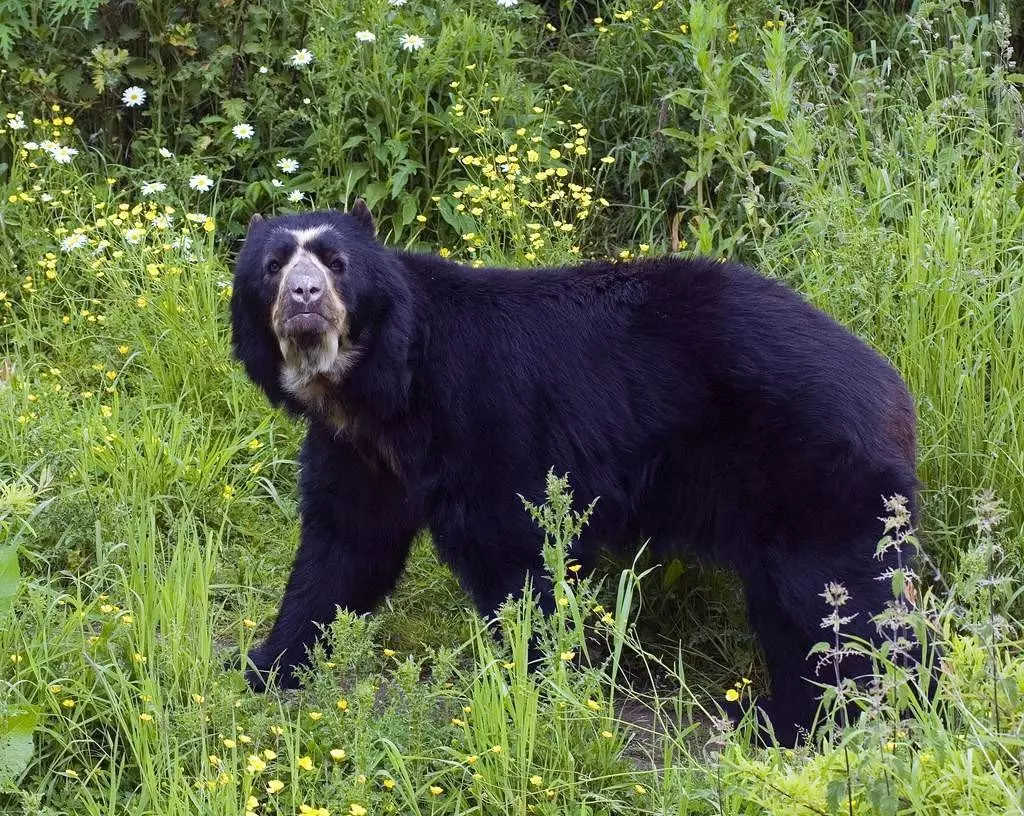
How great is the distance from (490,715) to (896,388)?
170cm

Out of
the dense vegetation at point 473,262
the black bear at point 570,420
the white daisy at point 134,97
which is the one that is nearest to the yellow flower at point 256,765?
the dense vegetation at point 473,262

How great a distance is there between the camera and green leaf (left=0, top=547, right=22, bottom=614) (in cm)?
378

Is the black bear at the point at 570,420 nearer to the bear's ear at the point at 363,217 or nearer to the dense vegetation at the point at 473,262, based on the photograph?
the bear's ear at the point at 363,217

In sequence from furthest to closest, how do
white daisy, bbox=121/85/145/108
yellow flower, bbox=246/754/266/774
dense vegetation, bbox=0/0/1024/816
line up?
white daisy, bbox=121/85/145/108, dense vegetation, bbox=0/0/1024/816, yellow flower, bbox=246/754/266/774

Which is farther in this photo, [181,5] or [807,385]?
[181,5]

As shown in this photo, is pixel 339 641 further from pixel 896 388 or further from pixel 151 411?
pixel 151 411

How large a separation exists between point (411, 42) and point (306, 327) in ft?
8.80

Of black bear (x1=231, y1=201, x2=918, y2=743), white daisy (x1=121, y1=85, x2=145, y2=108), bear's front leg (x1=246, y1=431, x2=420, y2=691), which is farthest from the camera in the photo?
white daisy (x1=121, y1=85, x2=145, y2=108)

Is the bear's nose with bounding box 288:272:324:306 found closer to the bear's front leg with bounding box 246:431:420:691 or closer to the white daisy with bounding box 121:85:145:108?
the bear's front leg with bounding box 246:431:420:691

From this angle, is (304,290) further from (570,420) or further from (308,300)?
(570,420)

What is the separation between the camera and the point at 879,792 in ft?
9.32

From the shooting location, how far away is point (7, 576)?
3.80 m

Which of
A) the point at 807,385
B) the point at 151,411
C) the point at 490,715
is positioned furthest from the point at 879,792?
the point at 151,411

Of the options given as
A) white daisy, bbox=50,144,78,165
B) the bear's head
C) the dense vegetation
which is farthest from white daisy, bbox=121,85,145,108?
the bear's head
